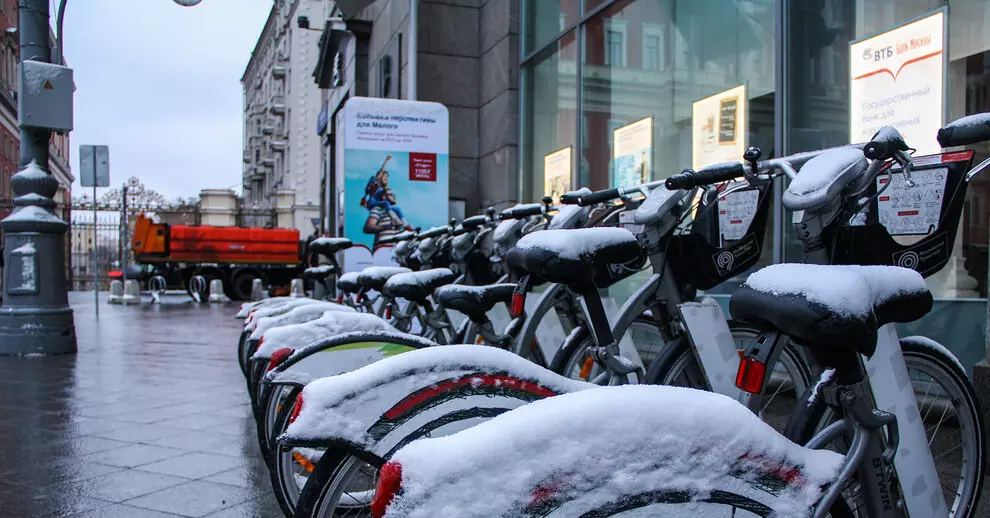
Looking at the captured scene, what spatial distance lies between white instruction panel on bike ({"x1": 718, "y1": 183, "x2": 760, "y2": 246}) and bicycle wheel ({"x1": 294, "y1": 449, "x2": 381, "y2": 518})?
5.31ft

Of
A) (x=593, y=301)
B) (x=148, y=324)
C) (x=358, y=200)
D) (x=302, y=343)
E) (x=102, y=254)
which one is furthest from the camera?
(x=102, y=254)

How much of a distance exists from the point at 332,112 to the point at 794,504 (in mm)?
19624

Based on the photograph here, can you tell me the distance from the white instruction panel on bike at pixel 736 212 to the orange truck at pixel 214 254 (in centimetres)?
2408

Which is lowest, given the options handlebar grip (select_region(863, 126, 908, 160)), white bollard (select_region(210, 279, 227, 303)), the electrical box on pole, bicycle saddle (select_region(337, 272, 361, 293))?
white bollard (select_region(210, 279, 227, 303))

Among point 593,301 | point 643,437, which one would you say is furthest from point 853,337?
point 593,301

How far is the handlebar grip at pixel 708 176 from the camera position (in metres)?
2.63

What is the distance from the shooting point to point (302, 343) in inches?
130

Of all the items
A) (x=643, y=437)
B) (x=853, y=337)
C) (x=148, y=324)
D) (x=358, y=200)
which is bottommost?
(x=148, y=324)

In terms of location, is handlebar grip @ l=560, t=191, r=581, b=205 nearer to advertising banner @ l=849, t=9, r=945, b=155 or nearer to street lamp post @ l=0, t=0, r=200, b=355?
advertising banner @ l=849, t=9, r=945, b=155

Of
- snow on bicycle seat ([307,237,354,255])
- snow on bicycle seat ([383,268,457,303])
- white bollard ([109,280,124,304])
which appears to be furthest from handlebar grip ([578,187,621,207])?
white bollard ([109,280,124,304])

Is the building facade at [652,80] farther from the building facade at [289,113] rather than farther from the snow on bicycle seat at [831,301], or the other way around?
the building facade at [289,113]

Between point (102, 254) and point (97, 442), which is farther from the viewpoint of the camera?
point (102, 254)

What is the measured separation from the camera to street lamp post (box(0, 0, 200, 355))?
27.7 ft

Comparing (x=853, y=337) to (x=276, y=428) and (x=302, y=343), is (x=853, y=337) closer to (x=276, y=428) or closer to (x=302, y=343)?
(x=276, y=428)
